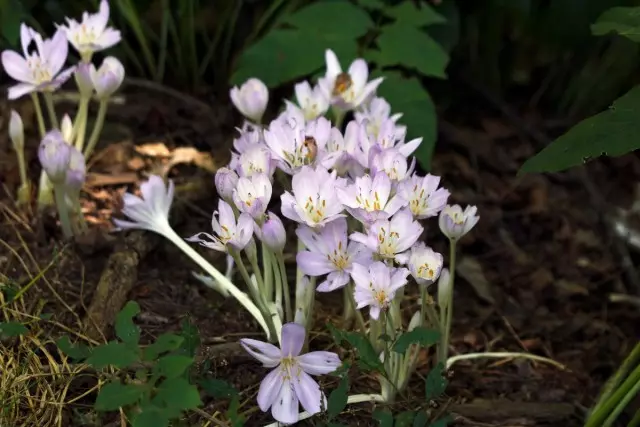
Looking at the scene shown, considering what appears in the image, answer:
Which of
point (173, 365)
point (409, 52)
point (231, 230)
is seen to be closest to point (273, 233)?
point (231, 230)

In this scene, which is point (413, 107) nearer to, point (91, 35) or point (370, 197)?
Answer: point (370, 197)

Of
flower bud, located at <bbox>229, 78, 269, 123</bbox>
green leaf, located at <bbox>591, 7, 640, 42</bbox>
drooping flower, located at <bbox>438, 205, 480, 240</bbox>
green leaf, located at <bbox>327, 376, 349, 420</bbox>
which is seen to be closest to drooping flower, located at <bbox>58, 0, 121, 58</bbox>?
flower bud, located at <bbox>229, 78, 269, 123</bbox>

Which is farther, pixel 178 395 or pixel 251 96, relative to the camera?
pixel 251 96

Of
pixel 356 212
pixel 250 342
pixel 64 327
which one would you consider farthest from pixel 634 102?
pixel 64 327

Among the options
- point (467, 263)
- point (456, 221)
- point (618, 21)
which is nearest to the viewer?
point (456, 221)

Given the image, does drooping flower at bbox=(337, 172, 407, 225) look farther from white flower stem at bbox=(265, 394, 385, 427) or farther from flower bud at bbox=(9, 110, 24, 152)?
flower bud at bbox=(9, 110, 24, 152)

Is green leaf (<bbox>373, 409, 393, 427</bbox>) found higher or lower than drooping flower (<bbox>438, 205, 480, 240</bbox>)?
lower
